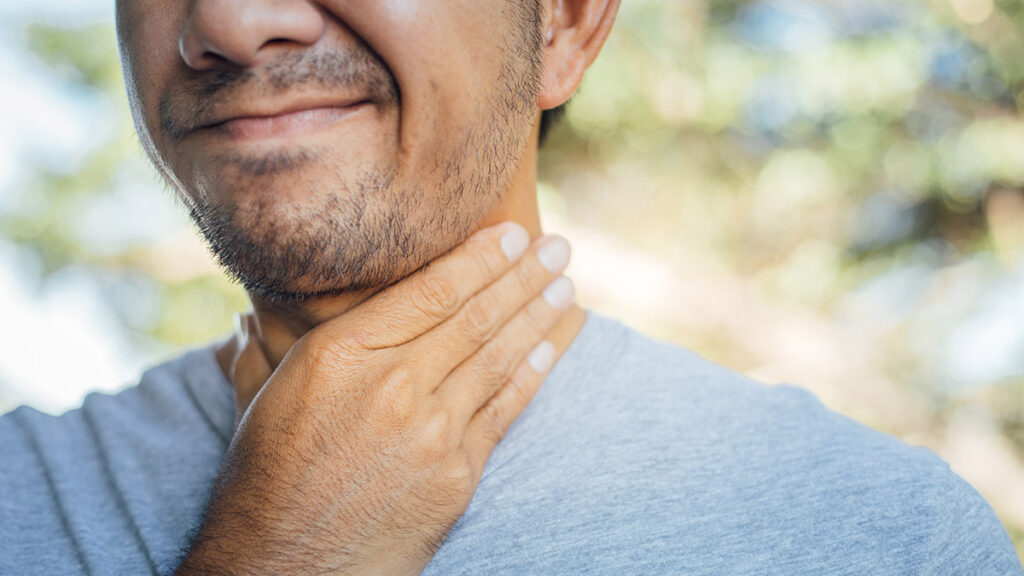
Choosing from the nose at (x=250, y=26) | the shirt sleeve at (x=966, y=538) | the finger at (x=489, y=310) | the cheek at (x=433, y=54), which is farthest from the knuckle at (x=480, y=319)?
the shirt sleeve at (x=966, y=538)

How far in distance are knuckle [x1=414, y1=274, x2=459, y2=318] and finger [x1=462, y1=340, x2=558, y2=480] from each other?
7.2 inches

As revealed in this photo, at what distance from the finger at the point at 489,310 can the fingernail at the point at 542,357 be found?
87 millimetres

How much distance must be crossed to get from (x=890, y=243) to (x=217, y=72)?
5.83 meters

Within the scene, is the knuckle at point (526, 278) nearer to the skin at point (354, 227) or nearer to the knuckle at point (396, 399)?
the skin at point (354, 227)

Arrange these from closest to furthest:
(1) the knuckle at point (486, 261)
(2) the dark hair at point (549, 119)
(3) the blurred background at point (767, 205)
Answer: (1) the knuckle at point (486, 261)
(2) the dark hair at point (549, 119)
(3) the blurred background at point (767, 205)

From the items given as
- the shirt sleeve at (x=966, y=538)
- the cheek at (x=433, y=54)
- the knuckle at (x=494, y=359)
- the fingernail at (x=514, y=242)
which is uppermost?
the cheek at (x=433, y=54)

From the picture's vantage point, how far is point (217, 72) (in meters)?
1.22

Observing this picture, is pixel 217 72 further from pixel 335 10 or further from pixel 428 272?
pixel 428 272

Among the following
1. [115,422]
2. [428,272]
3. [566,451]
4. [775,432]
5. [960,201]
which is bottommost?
[115,422]

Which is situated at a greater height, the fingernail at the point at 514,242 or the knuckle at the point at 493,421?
the fingernail at the point at 514,242

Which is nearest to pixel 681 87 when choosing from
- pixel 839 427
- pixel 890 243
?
pixel 890 243

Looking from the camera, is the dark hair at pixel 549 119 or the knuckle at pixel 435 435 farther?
the dark hair at pixel 549 119

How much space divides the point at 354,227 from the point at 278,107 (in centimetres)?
22

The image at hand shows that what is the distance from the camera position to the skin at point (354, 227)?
114 centimetres
